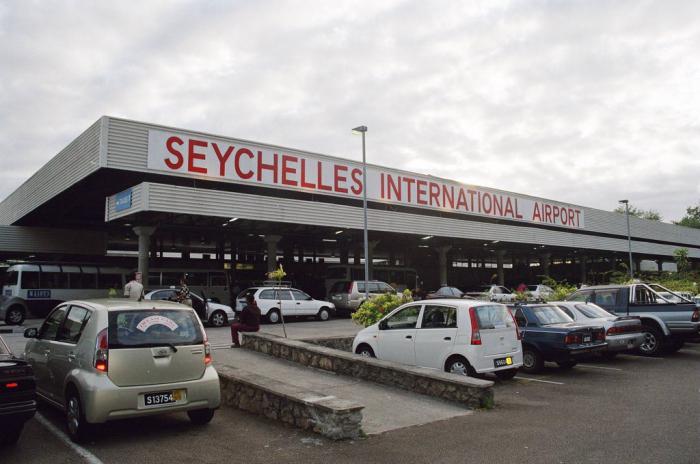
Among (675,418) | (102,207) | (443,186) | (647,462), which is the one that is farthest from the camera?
(443,186)

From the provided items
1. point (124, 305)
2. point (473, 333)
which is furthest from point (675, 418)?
point (124, 305)

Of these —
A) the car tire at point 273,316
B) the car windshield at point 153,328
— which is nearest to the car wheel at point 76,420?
the car windshield at point 153,328

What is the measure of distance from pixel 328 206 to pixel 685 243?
179ft

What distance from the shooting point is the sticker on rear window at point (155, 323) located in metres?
6.22

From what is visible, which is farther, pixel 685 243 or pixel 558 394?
pixel 685 243

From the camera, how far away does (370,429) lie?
6641mm

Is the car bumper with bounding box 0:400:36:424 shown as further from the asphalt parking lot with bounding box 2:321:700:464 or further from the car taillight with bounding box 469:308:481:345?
the car taillight with bounding box 469:308:481:345

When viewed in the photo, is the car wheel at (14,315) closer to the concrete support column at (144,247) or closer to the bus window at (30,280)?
the bus window at (30,280)

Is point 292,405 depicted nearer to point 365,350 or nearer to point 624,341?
point 365,350

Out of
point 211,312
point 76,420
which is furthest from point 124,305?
point 211,312

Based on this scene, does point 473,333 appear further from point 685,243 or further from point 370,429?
point 685,243

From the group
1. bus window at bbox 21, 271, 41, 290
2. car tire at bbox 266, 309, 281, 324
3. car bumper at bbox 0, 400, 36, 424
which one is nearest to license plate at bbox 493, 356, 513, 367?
car bumper at bbox 0, 400, 36, 424

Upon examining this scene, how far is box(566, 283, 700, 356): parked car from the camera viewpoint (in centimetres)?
1295

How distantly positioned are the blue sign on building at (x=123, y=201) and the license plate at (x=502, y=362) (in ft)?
59.9
